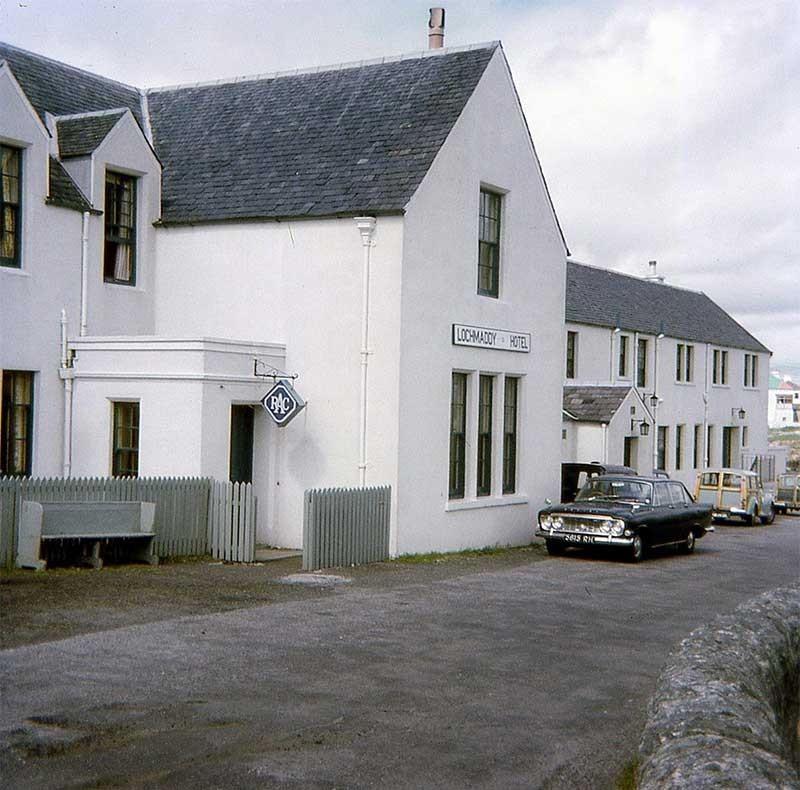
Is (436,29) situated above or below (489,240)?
above

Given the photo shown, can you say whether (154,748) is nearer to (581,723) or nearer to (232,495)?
(581,723)

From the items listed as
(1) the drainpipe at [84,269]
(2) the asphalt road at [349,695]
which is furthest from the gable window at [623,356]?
(2) the asphalt road at [349,695]

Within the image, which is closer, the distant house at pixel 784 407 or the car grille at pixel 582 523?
the car grille at pixel 582 523

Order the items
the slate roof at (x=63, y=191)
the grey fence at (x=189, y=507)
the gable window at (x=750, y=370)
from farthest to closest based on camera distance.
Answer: the gable window at (x=750, y=370)
the slate roof at (x=63, y=191)
the grey fence at (x=189, y=507)

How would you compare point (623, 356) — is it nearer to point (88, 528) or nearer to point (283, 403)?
point (283, 403)

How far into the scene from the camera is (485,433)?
22156mm

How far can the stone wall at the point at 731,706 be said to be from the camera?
497 centimetres

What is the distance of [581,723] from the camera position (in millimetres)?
8914

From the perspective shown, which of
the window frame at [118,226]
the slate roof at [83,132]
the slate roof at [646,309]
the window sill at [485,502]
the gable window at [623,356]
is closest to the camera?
the slate roof at [83,132]

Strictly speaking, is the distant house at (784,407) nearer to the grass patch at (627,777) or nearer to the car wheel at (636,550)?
the car wheel at (636,550)

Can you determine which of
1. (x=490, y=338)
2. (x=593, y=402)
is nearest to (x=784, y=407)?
(x=593, y=402)

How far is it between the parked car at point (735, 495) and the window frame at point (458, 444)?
55.4 ft

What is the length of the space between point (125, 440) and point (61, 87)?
780 centimetres

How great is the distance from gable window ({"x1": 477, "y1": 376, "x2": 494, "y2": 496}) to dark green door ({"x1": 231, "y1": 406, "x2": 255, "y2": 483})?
15.2 ft
